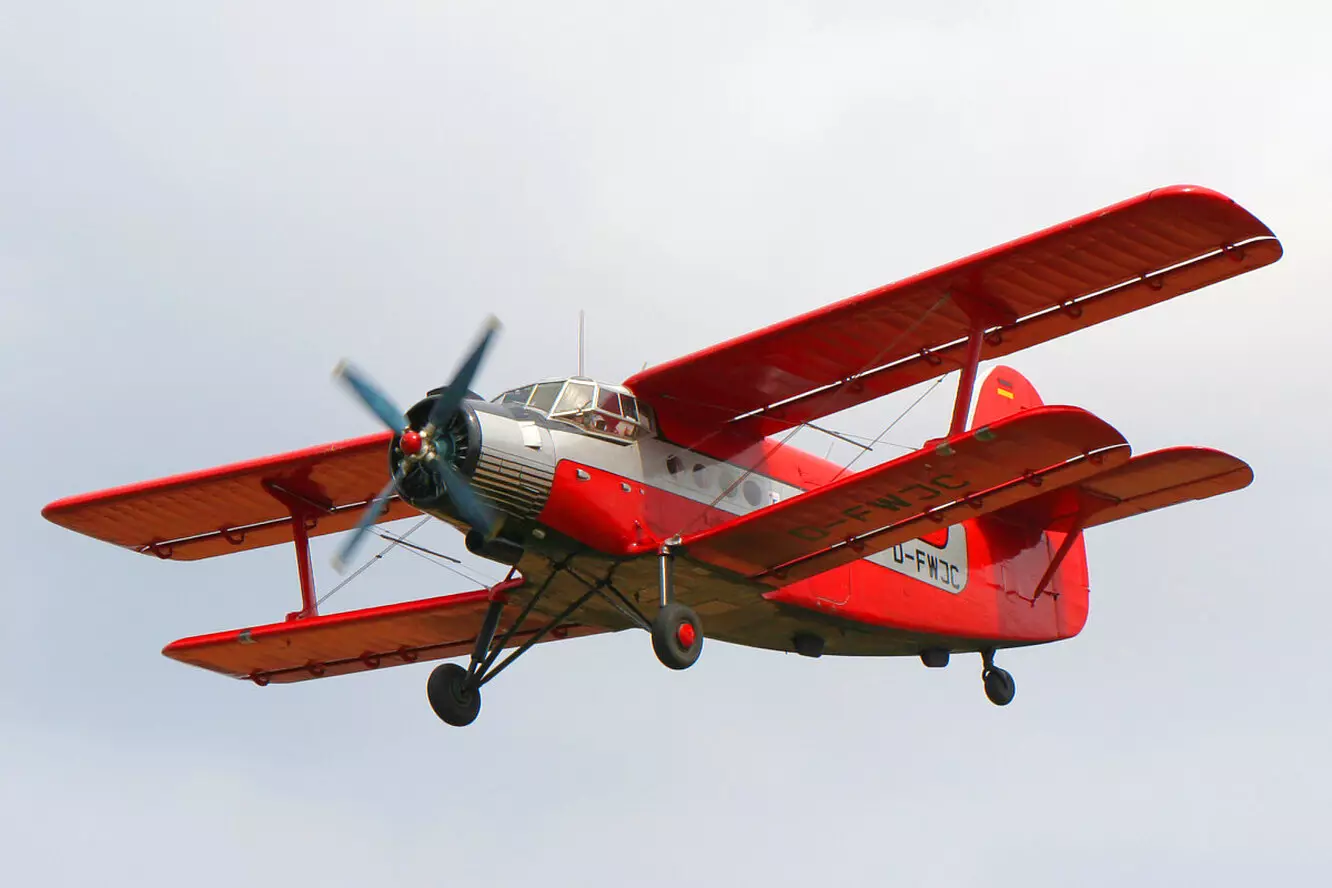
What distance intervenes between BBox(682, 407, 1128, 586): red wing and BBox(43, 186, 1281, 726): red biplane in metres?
0.02

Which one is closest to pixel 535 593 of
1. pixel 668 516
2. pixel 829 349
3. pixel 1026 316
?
pixel 668 516

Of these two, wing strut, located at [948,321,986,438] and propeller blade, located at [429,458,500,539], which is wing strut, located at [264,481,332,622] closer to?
propeller blade, located at [429,458,500,539]

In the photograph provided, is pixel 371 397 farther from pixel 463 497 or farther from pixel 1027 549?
pixel 1027 549

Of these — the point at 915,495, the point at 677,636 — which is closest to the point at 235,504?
the point at 677,636

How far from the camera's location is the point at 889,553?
22.7m

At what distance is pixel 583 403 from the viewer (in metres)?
20.3

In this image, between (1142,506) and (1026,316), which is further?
(1142,506)

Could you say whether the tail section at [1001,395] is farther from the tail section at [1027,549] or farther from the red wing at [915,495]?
the red wing at [915,495]

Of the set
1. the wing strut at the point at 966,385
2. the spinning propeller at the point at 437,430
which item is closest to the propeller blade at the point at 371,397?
the spinning propeller at the point at 437,430

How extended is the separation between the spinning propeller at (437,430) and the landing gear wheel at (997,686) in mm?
7334

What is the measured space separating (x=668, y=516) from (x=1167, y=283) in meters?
5.14

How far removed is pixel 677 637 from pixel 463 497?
2.32 m

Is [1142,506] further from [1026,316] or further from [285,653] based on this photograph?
[285,653]

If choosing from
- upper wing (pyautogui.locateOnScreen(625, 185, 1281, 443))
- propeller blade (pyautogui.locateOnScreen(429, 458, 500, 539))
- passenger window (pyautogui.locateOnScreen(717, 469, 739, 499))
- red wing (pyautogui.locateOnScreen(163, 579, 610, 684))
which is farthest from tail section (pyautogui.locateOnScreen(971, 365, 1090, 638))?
propeller blade (pyautogui.locateOnScreen(429, 458, 500, 539))
